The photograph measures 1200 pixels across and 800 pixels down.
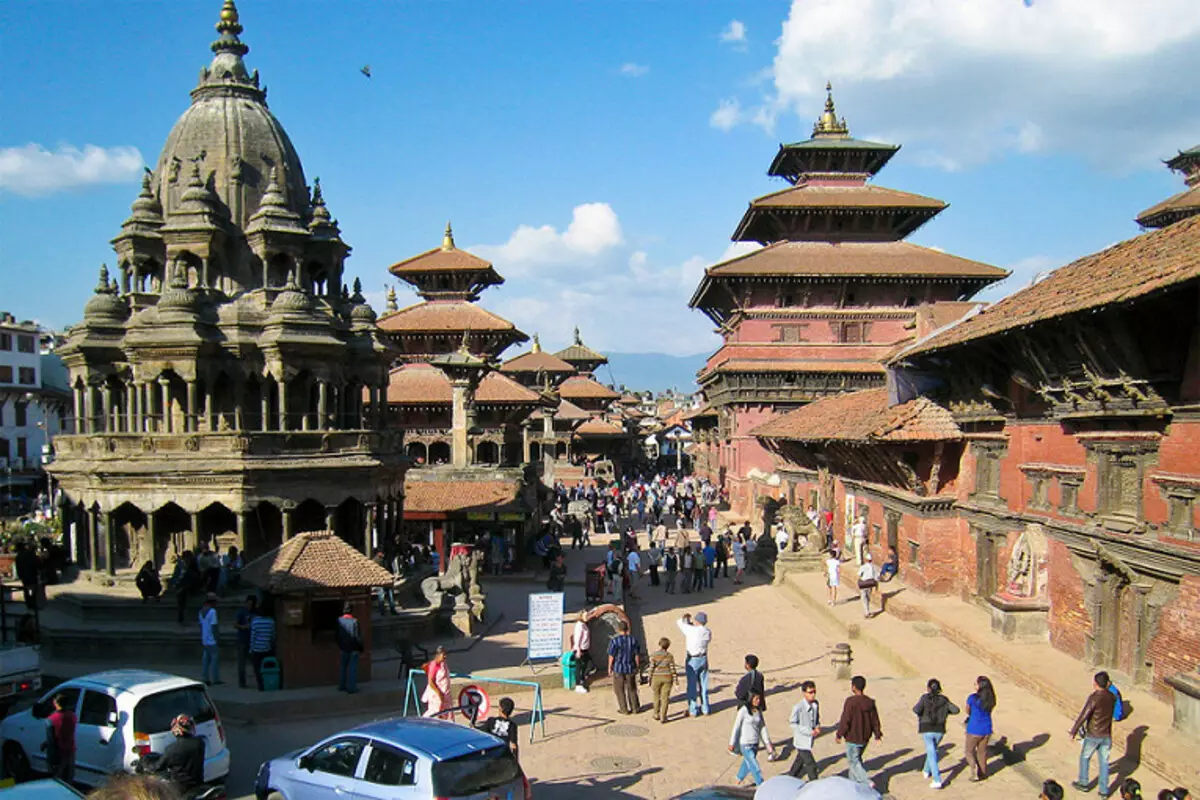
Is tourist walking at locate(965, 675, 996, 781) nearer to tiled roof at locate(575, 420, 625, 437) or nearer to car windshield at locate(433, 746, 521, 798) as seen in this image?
car windshield at locate(433, 746, 521, 798)

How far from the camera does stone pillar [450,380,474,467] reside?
2895cm

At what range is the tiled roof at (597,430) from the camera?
68250mm

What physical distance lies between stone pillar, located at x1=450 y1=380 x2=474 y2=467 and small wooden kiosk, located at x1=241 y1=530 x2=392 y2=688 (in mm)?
12929

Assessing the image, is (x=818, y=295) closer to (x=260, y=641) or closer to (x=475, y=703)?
(x=260, y=641)

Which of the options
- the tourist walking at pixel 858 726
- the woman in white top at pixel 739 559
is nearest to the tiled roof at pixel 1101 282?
the tourist walking at pixel 858 726

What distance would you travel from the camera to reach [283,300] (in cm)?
2130

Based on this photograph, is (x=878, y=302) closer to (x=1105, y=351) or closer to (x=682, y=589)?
(x=682, y=589)

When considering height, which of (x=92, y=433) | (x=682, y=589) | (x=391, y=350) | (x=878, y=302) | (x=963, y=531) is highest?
(x=878, y=302)

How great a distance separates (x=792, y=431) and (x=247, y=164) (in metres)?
18.6

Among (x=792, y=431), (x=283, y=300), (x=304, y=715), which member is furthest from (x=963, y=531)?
(x=283, y=300)

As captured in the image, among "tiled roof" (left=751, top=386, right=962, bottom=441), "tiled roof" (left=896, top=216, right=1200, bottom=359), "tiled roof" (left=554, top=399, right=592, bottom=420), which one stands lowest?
"tiled roof" (left=554, top=399, right=592, bottom=420)

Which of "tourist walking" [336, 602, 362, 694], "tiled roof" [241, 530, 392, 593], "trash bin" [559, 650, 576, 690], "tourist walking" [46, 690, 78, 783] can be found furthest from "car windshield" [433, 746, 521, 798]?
"tiled roof" [241, 530, 392, 593]

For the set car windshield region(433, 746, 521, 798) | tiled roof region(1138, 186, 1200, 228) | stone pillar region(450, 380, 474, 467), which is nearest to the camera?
car windshield region(433, 746, 521, 798)

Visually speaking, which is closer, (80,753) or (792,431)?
(80,753)
